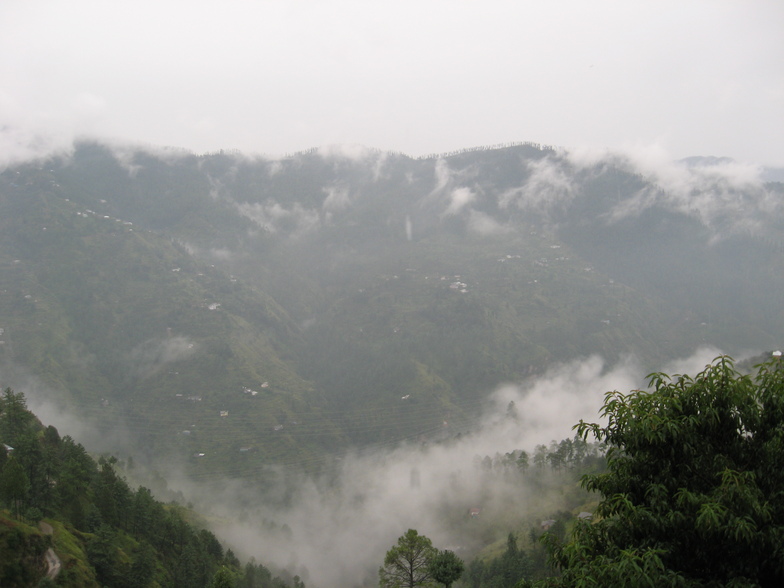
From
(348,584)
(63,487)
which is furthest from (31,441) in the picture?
(348,584)

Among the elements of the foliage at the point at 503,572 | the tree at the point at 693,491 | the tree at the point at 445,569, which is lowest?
the foliage at the point at 503,572

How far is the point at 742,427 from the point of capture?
15.0m

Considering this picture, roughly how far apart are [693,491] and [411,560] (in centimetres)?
3468

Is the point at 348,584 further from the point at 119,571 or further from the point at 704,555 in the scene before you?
the point at 704,555

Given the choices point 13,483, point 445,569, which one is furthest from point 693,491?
point 13,483

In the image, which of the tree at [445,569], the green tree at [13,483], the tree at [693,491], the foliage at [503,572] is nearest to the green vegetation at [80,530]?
the green tree at [13,483]

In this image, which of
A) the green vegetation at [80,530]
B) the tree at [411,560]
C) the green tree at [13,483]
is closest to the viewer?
the tree at [411,560]

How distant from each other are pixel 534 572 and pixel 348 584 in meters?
82.2

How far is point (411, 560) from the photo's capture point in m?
44.6

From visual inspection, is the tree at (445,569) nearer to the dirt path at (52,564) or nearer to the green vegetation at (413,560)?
the green vegetation at (413,560)

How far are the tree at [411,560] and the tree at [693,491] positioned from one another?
3134 cm

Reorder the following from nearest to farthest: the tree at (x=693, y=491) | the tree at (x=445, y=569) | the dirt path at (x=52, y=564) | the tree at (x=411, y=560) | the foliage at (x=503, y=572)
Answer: the tree at (x=693, y=491) → the tree at (x=445, y=569) → the tree at (x=411, y=560) → the dirt path at (x=52, y=564) → the foliage at (x=503, y=572)

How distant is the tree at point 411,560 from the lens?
44594 millimetres

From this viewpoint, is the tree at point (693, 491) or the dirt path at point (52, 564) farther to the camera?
the dirt path at point (52, 564)
